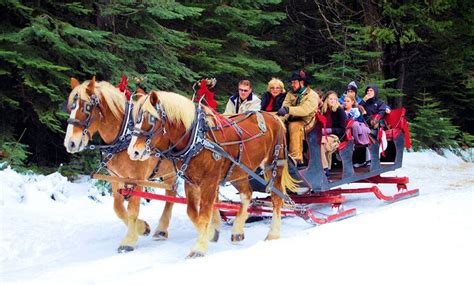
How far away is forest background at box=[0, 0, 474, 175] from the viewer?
971 centimetres

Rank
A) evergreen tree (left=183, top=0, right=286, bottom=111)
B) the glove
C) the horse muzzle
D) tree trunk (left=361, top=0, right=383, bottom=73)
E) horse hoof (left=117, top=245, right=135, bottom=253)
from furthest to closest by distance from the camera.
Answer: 1. tree trunk (left=361, top=0, right=383, bottom=73)
2. evergreen tree (left=183, top=0, right=286, bottom=111)
3. the glove
4. horse hoof (left=117, top=245, right=135, bottom=253)
5. the horse muzzle

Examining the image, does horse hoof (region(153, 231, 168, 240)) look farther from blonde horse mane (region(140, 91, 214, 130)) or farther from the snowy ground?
blonde horse mane (region(140, 91, 214, 130))

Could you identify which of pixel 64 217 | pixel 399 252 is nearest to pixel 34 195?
pixel 64 217

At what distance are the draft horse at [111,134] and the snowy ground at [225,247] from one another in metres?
0.60

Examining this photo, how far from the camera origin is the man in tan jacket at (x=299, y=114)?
7.55m

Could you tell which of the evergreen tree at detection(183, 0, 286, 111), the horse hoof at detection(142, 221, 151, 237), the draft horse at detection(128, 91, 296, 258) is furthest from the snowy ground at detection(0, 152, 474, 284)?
the evergreen tree at detection(183, 0, 286, 111)

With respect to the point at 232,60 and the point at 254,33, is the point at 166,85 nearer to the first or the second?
the point at 232,60

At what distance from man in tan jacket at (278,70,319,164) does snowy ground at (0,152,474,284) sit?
1161 millimetres

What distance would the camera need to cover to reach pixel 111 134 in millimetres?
6555

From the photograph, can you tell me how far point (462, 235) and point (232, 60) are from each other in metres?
9.15

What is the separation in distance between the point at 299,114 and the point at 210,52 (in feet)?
23.4

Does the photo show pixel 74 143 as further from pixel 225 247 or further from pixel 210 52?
pixel 210 52

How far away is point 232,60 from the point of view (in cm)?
1389

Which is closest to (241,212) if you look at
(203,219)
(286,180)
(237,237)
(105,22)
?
(237,237)
